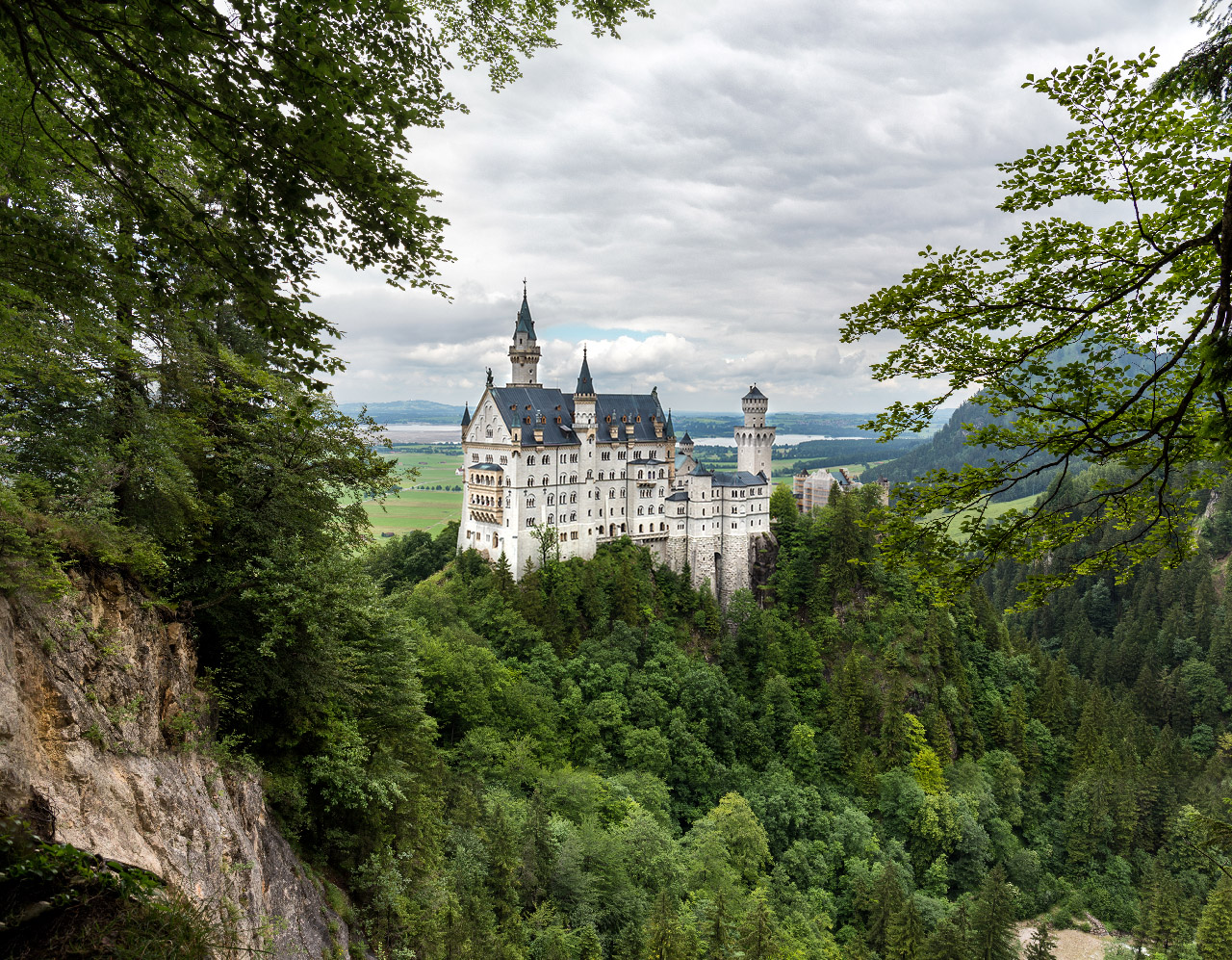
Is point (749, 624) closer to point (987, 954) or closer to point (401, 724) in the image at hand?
point (987, 954)

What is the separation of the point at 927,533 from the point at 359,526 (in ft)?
54.7

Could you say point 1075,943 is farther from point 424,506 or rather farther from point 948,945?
point 424,506

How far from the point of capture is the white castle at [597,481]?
6125cm

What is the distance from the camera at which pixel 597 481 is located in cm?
6788

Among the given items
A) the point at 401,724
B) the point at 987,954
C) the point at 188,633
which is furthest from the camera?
the point at 987,954

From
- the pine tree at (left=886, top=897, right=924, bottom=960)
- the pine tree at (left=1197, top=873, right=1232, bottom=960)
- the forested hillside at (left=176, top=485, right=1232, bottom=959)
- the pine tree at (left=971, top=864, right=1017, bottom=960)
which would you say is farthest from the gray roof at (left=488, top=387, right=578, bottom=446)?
the pine tree at (left=1197, top=873, right=1232, bottom=960)

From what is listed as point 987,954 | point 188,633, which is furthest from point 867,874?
point 188,633

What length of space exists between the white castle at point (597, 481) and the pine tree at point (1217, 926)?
4233 cm

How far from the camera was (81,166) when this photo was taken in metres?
7.61

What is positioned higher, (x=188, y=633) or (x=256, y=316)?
(x=256, y=316)

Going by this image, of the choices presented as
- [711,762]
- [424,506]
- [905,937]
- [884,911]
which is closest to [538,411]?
[711,762]

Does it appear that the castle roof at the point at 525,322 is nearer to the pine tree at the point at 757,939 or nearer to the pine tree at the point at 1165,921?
the pine tree at the point at 757,939

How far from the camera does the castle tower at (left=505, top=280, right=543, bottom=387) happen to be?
67.1 meters

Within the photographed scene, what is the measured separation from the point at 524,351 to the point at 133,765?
195 ft
